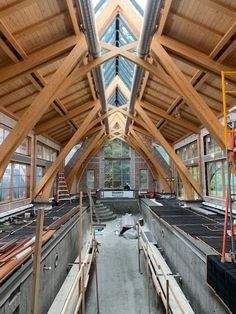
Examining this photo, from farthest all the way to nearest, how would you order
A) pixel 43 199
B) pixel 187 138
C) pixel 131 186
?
pixel 131 186 → pixel 187 138 → pixel 43 199

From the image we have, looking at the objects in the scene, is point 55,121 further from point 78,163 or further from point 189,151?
point 189,151

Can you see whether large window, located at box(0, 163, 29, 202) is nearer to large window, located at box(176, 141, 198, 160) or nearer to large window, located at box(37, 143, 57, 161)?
large window, located at box(37, 143, 57, 161)

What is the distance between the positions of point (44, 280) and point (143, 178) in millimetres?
18069

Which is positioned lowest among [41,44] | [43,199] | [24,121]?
[43,199]

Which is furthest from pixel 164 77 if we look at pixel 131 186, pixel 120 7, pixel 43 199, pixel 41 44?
pixel 131 186

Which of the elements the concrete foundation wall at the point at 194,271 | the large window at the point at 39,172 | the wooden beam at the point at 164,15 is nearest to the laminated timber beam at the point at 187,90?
the wooden beam at the point at 164,15

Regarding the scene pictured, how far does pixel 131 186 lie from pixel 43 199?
38.7ft

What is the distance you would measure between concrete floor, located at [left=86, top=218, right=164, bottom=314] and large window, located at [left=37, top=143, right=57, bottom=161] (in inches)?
201

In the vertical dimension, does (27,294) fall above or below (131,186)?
below

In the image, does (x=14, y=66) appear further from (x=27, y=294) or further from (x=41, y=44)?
(x=27, y=294)

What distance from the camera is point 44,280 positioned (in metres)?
4.52

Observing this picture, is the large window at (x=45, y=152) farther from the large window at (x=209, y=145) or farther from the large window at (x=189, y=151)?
the large window at (x=209, y=145)

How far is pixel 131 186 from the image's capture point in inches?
870

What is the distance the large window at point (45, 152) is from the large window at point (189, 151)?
23.3 ft
